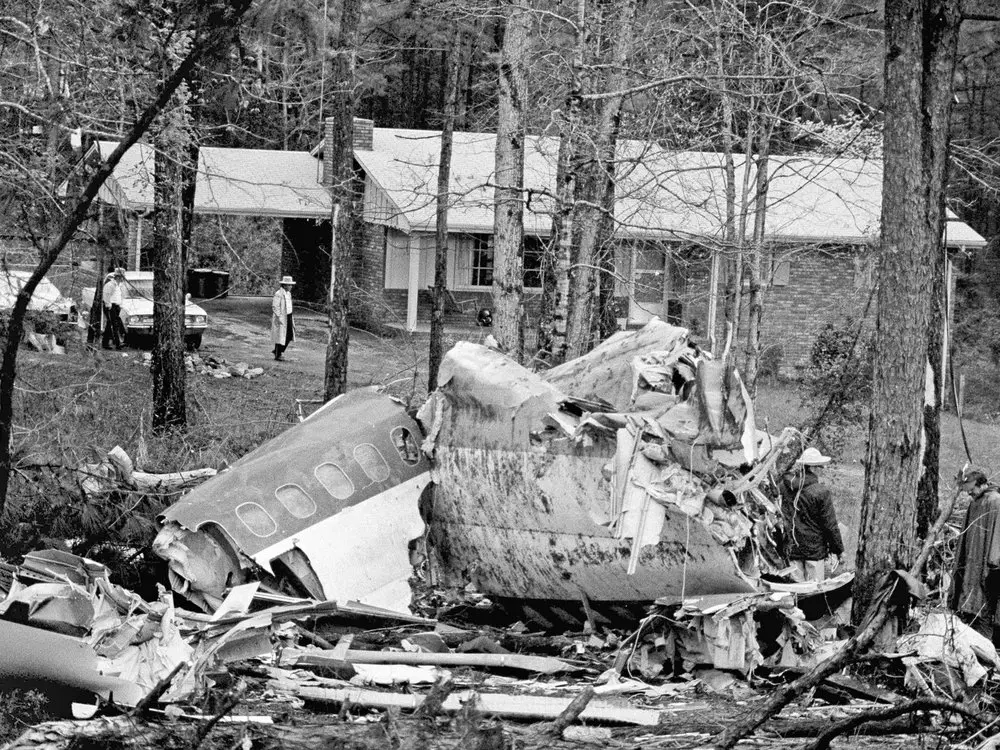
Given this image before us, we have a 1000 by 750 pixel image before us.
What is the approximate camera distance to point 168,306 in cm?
1800

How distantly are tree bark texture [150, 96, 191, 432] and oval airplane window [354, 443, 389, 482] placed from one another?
26.0 feet

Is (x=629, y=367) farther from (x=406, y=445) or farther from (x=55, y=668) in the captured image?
(x=55, y=668)

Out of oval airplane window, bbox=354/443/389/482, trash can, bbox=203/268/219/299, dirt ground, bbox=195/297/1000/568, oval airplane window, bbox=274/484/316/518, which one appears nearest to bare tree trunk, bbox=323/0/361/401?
dirt ground, bbox=195/297/1000/568

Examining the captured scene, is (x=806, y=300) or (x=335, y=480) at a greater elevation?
(x=806, y=300)

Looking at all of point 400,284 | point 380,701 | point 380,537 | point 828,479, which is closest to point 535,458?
point 380,537

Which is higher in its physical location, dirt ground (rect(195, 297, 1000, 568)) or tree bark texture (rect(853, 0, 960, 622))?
tree bark texture (rect(853, 0, 960, 622))

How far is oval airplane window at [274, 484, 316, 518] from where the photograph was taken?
977 centimetres

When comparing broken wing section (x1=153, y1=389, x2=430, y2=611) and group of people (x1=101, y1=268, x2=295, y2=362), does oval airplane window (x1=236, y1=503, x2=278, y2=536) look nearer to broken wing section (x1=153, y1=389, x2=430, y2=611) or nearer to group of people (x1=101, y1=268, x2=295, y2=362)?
broken wing section (x1=153, y1=389, x2=430, y2=611)

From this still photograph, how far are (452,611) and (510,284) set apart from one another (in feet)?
17.3

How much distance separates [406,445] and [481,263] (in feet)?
72.8

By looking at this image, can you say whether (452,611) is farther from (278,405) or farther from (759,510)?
(278,405)

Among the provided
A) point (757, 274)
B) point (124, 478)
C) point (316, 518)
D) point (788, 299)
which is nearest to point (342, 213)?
point (757, 274)

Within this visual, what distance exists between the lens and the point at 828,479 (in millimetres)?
19219

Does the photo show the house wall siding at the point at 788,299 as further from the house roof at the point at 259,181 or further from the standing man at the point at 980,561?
the standing man at the point at 980,561
